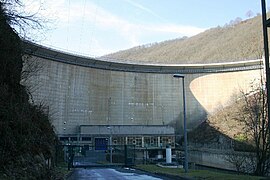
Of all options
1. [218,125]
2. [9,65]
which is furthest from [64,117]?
[9,65]

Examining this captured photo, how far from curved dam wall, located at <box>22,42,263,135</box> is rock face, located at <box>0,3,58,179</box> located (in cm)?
7987

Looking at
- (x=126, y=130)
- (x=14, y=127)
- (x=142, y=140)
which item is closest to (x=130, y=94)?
(x=126, y=130)

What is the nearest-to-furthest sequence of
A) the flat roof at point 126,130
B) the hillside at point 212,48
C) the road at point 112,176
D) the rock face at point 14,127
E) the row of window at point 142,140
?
the rock face at point 14,127 → the road at point 112,176 → the flat roof at point 126,130 → the row of window at point 142,140 → the hillside at point 212,48

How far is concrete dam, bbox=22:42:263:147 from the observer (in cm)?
10131

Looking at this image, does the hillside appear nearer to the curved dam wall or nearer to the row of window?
the curved dam wall

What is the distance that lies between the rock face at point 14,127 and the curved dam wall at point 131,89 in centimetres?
7987

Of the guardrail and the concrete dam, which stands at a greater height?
the guardrail

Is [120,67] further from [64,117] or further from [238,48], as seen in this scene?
[238,48]

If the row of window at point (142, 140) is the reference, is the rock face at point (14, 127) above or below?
above

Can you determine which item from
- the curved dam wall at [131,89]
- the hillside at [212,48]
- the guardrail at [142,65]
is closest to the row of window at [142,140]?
the curved dam wall at [131,89]

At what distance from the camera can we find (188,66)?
12231 centimetres

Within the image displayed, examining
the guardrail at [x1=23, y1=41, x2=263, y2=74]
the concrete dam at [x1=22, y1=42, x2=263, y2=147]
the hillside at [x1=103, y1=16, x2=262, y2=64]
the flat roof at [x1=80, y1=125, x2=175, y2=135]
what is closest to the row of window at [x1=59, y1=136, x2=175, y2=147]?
the concrete dam at [x1=22, y1=42, x2=263, y2=147]

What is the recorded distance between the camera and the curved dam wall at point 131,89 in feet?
332

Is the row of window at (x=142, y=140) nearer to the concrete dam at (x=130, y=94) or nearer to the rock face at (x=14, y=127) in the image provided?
the concrete dam at (x=130, y=94)
